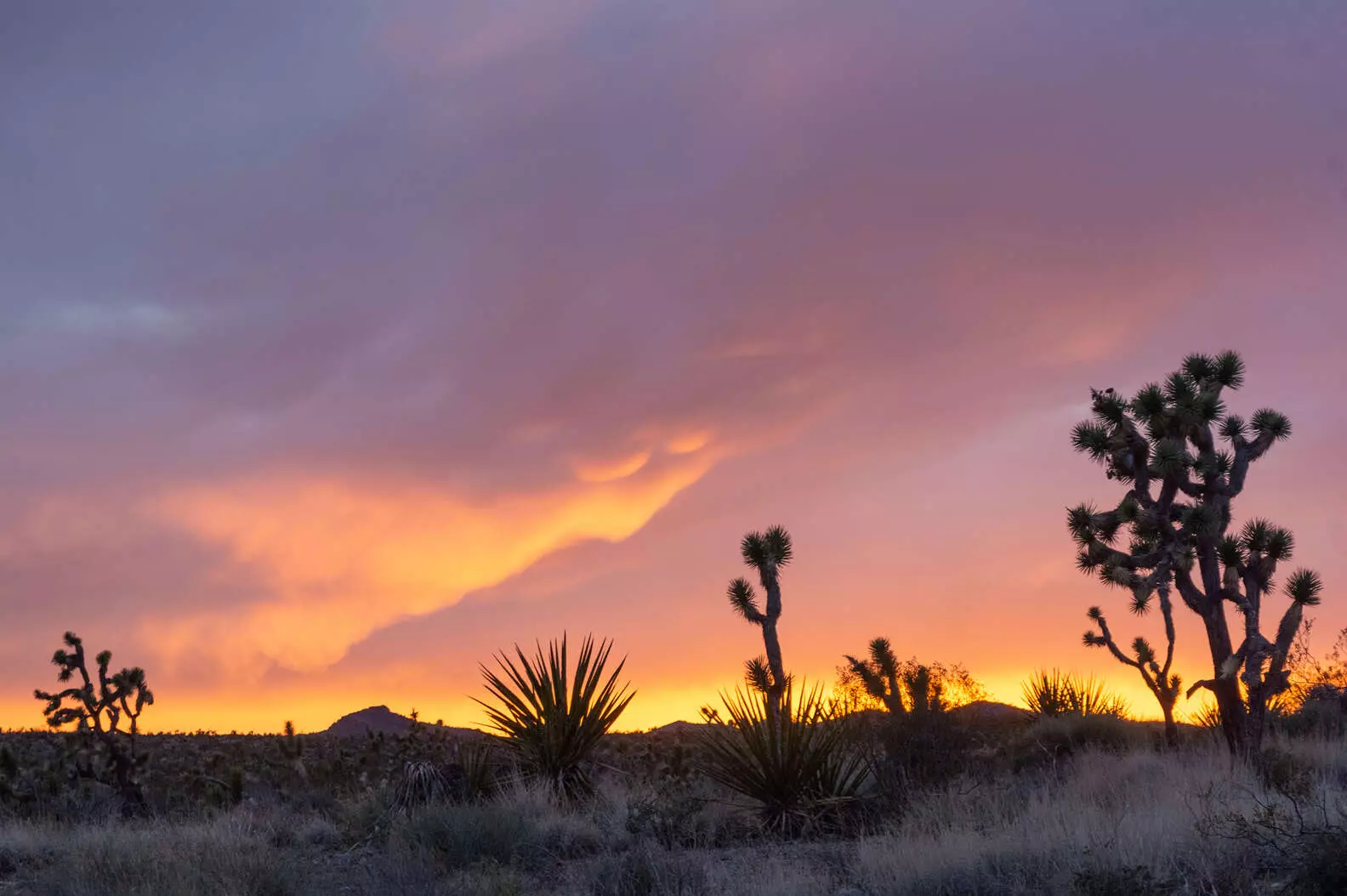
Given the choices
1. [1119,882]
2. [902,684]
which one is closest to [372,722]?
[902,684]

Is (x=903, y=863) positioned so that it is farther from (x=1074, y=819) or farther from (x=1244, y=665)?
(x=1244, y=665)

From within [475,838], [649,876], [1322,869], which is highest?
[475,838]

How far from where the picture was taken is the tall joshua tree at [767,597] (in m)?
22.0

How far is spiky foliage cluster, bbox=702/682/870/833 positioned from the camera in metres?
15.4

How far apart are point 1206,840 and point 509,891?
22.1 ft

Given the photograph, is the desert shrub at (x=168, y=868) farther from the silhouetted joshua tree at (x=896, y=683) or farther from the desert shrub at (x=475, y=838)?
the silhouetted joshua tree at (x=896, y=683)

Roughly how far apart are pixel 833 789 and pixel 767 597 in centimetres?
797

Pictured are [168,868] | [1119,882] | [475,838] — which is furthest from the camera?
[475,838]

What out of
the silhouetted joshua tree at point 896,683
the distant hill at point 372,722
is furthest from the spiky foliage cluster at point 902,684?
the distant hill at point 372,722

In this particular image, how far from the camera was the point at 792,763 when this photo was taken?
15.7 m

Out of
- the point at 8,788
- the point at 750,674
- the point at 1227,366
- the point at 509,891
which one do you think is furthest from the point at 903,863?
the point at 8,788

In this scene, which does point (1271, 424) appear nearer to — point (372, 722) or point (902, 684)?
point (902, 684)

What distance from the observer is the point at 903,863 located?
36.6 ft

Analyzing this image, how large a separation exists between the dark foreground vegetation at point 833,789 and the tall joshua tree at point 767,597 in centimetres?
5
